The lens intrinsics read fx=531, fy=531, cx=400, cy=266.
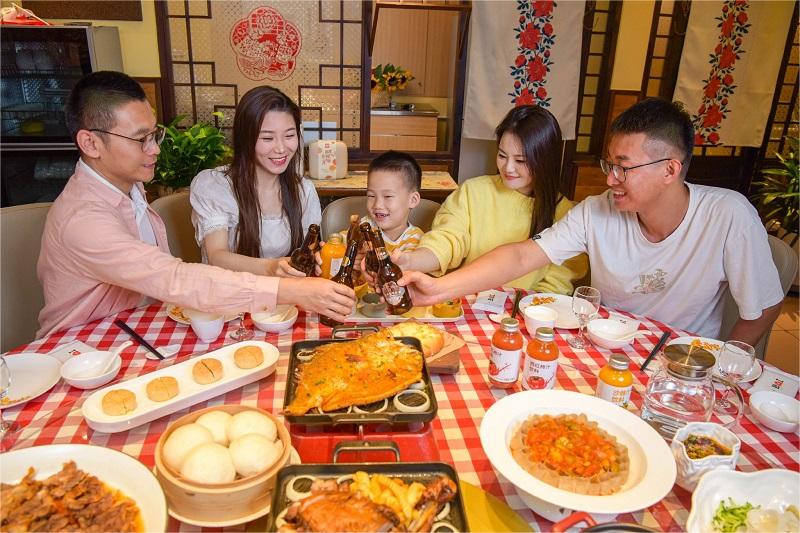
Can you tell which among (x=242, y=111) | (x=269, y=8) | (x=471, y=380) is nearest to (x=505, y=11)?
(x=269, y=8)

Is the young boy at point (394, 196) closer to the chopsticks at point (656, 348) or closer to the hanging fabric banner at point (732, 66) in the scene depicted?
the chopsticks at point (656, 348)

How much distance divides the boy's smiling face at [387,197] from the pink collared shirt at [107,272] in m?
1.00

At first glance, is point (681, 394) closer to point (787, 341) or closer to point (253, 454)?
point (253, 454)

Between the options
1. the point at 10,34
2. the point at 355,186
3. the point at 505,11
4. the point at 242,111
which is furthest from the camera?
the point at 505,11

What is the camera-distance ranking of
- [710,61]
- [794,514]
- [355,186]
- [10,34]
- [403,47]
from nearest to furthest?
[794,514] < [10,34] < [355,186] < [710,61] < [403,47]

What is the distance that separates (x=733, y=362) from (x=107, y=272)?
1.97 meters

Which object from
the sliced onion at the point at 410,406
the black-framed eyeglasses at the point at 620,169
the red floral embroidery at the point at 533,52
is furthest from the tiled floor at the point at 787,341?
the sliced onion at the point at 410,406

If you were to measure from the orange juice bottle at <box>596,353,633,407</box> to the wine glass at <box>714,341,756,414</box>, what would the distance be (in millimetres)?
330

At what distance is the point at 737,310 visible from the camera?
2.16 meters

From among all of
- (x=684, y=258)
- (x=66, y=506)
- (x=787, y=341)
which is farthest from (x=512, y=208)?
(x=787, y=341)

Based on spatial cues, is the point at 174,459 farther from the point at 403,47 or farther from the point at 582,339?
the point at 403,47

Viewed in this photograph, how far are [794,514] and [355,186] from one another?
351 centimetres

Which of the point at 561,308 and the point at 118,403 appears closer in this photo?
the point at 118,403

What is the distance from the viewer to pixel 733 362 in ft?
4.98
